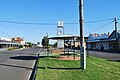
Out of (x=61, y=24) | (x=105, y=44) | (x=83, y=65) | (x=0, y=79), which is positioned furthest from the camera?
(x=105, y=44)

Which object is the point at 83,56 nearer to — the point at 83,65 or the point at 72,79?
the point at 83,65

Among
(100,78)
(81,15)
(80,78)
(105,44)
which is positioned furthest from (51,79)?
(105,44)

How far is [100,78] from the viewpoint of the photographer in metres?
11.0

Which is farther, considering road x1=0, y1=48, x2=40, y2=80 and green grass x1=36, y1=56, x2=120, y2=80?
road x1=0, y1=48, x2=40, y2=80

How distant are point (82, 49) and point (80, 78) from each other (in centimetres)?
457

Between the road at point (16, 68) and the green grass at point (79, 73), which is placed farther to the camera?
the road at point (16, 68)

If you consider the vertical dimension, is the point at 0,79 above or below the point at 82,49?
below

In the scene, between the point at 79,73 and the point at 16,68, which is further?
the point at 16,68

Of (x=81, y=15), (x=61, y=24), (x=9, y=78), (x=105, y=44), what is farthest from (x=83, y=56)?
(x=105, y=44)

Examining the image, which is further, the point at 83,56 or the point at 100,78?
the point at 83,56

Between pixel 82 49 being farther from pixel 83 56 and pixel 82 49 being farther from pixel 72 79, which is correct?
pixel 72 79

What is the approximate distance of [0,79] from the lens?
11898 mm

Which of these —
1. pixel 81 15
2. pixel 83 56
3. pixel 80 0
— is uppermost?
pixel 80 0

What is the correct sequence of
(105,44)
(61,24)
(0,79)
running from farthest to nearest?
1. (105,44)
2. (61,24)
3. (0,79)
